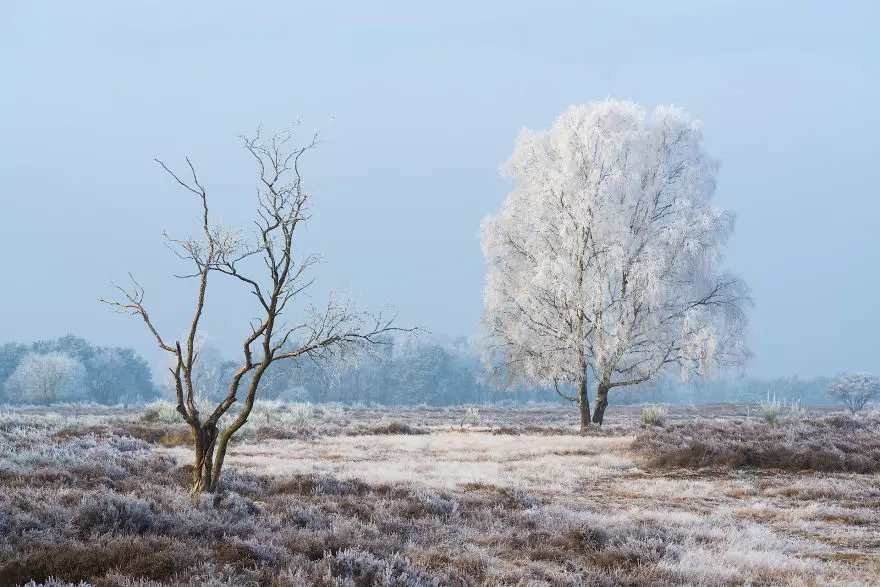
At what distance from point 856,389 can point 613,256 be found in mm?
46412

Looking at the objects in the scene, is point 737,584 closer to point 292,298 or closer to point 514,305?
point 292,298

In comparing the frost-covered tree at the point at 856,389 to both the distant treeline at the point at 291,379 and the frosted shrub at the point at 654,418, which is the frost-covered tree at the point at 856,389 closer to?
the distant treeline at the point at 291,379

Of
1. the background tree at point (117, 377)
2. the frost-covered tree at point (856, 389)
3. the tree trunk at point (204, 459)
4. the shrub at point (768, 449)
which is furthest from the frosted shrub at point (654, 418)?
the background tree at point (117, 377)

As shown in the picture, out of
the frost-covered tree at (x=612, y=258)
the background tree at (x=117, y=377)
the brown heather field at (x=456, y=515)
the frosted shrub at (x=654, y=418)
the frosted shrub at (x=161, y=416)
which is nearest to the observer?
the brown heather field at (x=456, y=515)

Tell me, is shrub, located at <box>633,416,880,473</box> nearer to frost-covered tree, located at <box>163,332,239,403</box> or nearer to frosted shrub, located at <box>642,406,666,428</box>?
frosted shrub, located at <box>642,406,666,428</box>

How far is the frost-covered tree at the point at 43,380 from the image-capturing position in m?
62.4

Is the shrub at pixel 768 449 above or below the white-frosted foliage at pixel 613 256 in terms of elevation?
below

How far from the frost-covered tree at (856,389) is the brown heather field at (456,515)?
45.3m

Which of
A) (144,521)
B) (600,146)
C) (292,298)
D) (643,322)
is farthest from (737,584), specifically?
(600,146)

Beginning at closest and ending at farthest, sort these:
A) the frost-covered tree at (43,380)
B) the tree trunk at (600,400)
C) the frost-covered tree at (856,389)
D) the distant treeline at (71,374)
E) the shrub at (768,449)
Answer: the shrub at (768,449), the tree trunk at (600,400), the frost-covered tree at (856,389), the frost-covered tree at (43,380), the distant treeline at (71,374)

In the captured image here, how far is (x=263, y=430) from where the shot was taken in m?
22.0

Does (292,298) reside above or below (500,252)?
below

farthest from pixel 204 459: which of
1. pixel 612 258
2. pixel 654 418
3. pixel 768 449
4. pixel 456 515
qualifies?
pixel 654 418

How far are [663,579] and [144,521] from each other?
5.26 meters
